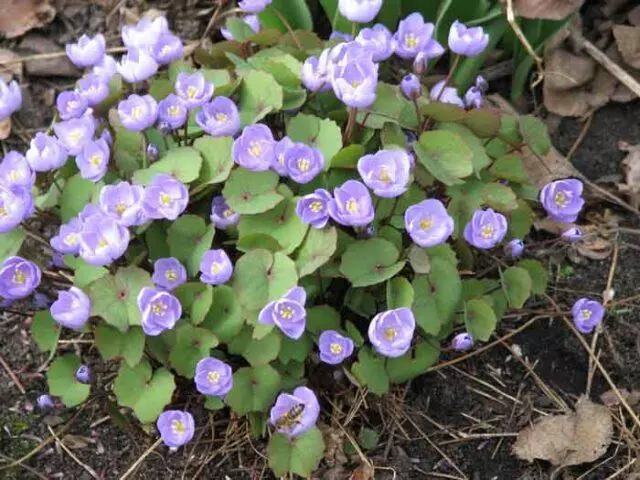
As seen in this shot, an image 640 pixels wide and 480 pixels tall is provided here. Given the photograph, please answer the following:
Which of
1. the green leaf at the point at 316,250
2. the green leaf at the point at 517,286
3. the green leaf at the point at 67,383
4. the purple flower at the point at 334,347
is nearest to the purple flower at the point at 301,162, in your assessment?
the green leaf at the point at 316,250

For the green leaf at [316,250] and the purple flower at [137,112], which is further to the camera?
the purple flower at [137,112]

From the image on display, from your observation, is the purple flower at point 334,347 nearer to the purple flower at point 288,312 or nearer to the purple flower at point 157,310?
the purple flower at point 288,312

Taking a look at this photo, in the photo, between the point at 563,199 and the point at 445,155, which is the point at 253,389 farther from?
the point at 563,199

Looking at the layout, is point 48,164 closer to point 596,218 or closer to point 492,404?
point 492,404

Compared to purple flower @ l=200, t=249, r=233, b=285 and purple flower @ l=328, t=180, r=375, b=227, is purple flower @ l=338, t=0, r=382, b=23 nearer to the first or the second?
purple flower @ l=328, t=180, r=375, b=227

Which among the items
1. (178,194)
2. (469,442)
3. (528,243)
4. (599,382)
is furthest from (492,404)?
(178,194)

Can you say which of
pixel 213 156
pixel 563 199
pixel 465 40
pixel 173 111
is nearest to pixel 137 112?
pixel 173 111
